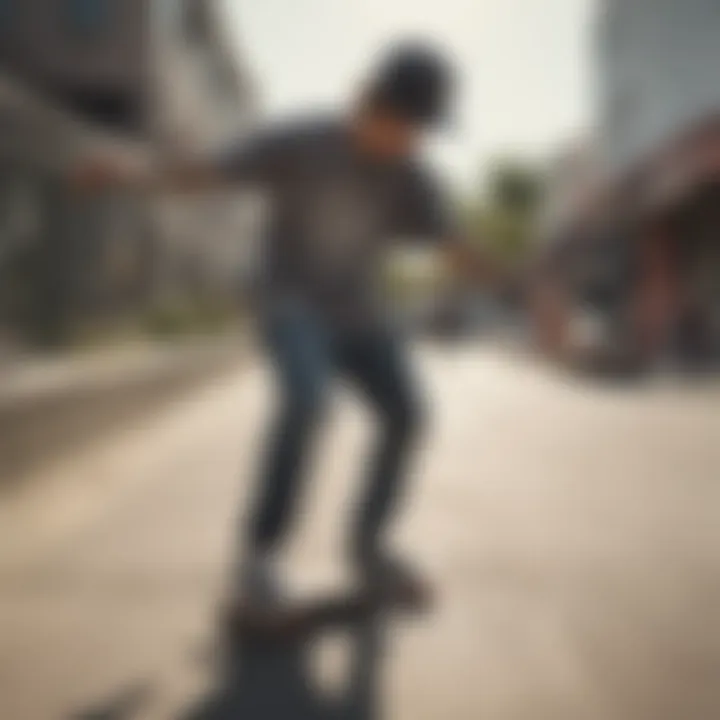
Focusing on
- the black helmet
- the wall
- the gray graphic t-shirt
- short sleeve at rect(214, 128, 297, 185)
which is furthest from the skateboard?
the wall

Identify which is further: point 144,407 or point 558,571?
point 144,407

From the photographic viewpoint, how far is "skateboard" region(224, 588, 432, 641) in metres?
2.37

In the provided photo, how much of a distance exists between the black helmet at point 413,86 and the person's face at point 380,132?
0.03m

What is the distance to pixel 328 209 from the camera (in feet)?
8.26

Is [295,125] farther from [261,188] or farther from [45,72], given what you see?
[45,72]

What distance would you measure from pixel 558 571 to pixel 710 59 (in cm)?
1396

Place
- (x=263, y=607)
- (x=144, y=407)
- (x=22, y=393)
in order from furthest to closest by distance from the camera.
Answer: (x=144, y=407)
(x=22, y=393)
(x=263, y=607)

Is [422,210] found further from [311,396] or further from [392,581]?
[392,581]

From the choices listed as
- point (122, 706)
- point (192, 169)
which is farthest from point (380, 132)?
point (122, 706)

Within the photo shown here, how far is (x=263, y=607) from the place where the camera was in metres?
2.41

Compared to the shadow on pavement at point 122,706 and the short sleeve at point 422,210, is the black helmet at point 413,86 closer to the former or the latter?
the short sleeve at point 422,210

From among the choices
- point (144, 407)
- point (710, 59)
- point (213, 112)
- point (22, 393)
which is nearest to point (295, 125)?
point (22, 393)

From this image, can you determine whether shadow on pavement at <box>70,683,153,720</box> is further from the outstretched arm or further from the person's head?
the person's head

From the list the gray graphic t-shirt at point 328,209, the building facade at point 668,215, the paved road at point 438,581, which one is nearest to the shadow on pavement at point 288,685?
the paved road at point 438,581
